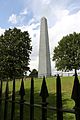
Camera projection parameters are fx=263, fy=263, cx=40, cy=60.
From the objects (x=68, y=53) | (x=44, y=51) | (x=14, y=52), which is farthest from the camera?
(x=68, y=53)

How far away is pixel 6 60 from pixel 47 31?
366 inches

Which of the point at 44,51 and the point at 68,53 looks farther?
the point at 68,53

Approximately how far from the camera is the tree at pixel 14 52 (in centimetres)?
4771

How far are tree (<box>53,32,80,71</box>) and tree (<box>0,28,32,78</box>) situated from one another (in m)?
10.8

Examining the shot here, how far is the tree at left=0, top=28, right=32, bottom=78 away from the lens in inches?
1878

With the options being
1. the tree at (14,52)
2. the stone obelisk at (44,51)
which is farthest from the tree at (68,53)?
the stone obelisk at (44,51)

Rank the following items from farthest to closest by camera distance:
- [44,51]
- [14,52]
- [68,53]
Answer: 1. [68,53]
2. [14,52]
3. [44,51]

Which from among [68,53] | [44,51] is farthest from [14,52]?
[68,53]

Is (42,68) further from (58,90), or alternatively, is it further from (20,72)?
(58,90)

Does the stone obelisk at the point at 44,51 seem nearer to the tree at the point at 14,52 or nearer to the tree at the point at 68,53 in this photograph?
the tree at the point at 14,52

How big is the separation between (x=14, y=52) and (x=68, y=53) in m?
15.6

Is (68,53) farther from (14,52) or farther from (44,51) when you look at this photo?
(14,52)

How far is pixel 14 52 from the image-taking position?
5009cm

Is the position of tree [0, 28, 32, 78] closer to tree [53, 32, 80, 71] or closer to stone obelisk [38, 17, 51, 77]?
stone obelisk [38, 17, 51, 77]
